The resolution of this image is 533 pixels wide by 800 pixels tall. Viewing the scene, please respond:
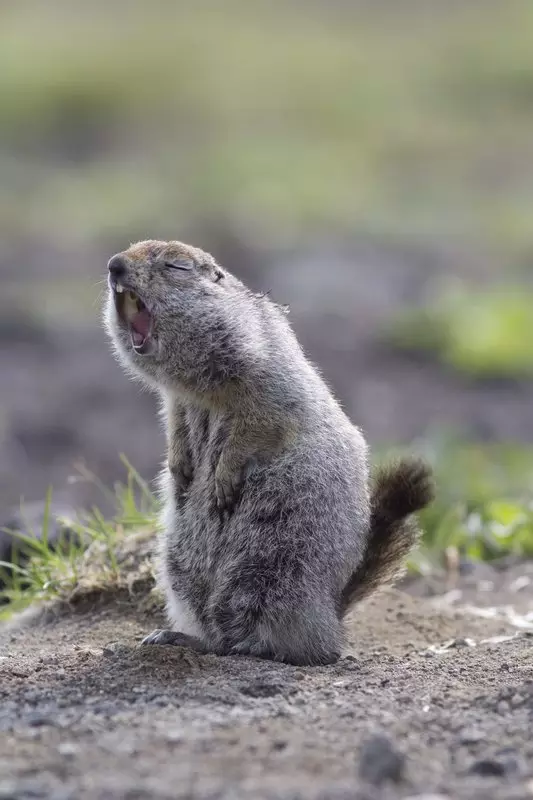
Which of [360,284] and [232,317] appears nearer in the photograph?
[232,317]

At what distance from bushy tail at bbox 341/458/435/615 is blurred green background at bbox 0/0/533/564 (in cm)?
199

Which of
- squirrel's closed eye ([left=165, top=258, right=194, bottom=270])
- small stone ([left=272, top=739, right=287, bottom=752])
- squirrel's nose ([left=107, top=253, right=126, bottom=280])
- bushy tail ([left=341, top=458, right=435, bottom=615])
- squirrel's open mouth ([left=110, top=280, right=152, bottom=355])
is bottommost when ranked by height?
small stone ([left=272, top=739, right=287, bottom=752])

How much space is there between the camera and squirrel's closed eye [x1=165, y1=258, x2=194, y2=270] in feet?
15.3

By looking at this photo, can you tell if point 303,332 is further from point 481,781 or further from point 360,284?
point 481,781

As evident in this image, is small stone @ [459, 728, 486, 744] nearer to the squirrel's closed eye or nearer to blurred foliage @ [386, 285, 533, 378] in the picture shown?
the squirrel's closed eye

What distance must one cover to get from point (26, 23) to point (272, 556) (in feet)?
72.5

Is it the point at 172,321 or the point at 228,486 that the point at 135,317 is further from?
the point at 228,486

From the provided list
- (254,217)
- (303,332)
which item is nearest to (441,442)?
(303,332)

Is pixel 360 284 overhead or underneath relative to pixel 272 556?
overhead

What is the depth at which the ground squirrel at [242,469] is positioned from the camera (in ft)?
14.8

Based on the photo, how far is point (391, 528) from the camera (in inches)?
194

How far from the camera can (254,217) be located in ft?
54.3

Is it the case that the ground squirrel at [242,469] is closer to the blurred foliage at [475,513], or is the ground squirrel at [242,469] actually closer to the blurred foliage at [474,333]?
the blurred foliage at [475,513]

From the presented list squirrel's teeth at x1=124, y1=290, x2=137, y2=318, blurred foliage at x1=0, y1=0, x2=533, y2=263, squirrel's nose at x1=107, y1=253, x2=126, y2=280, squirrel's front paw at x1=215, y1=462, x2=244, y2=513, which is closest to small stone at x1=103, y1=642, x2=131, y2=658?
squirrel's front paw at x1=215, y1=462, x2=244, y2=513
